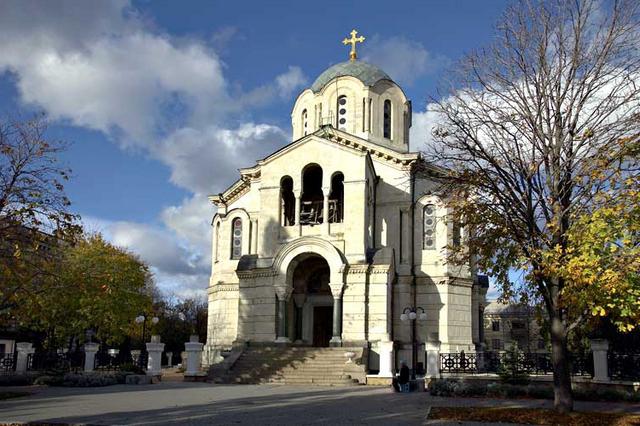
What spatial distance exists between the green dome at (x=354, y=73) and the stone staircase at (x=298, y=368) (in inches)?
686

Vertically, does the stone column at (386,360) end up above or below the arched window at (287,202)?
below

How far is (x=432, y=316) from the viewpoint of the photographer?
1264 inches

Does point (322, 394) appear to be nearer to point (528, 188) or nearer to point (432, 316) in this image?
point (528, 188)

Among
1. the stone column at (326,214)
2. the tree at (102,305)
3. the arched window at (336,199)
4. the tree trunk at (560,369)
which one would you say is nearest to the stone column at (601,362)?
the tree trunk at (560,369)

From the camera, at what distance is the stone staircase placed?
26.0m

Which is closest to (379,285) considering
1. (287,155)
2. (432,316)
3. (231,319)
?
(432,316)

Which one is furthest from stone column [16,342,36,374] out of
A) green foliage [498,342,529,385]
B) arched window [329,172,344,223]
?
green foliage [498,342,529,385]

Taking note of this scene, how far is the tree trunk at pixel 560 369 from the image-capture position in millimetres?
15438

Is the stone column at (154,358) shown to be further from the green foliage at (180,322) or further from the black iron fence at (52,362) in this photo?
the green foliage at (180,322)

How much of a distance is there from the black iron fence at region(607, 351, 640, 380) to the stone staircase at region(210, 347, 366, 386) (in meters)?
9.13

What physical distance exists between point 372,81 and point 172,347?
38.2m

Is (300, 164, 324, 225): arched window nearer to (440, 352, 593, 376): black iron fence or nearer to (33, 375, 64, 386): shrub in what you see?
(440, 352, 593, 376): black iron fence

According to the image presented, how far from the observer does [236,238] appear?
36656 mm

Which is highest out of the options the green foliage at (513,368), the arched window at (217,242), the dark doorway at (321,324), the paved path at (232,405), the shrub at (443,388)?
the arched window at (217,242)
